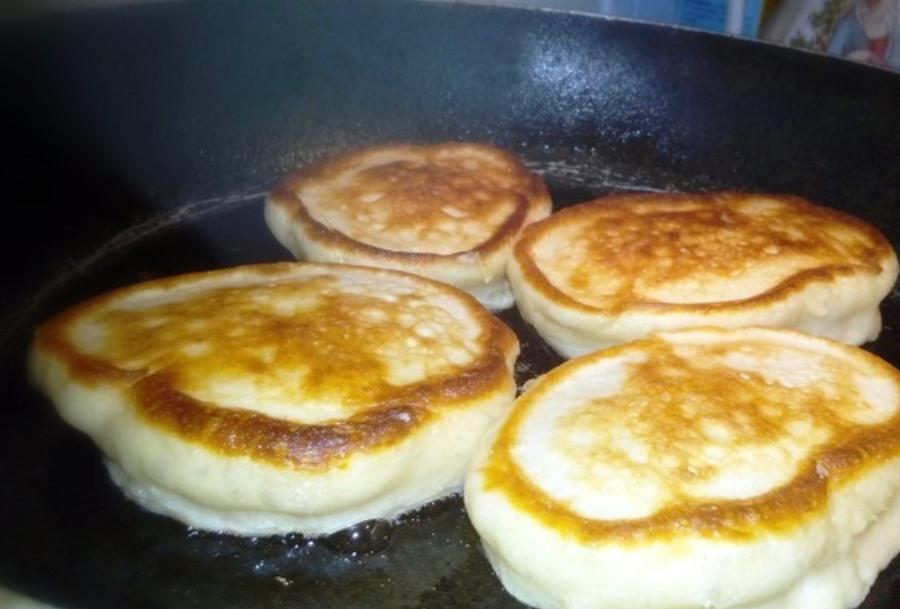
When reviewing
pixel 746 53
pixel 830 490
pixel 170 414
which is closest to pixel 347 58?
pixel 746 53

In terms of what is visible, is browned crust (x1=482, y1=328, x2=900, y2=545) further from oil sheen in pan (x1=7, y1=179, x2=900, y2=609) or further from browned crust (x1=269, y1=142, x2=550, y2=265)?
browned crust (x1=269, y1=142, x2=550, y2=265)

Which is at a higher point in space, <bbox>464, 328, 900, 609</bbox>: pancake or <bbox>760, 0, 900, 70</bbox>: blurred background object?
<bbox>760, 0, 900, 70</bbox>: blurred background object

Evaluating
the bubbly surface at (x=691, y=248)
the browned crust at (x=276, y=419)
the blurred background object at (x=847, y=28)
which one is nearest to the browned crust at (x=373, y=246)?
the bubbly surface at (x=691, y=248)

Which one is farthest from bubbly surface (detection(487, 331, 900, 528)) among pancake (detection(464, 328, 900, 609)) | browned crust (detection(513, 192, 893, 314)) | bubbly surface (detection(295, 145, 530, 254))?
bubbly surface (detection(295, 145, 530, 254))

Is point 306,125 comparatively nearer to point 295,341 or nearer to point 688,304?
point 295,341

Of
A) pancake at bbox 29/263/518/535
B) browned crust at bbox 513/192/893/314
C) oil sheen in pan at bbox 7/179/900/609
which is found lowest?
oil sheen in pan at bbox 7/179/900/609

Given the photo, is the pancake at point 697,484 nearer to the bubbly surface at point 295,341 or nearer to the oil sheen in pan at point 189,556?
the oil sheen in pan at point 189,556
